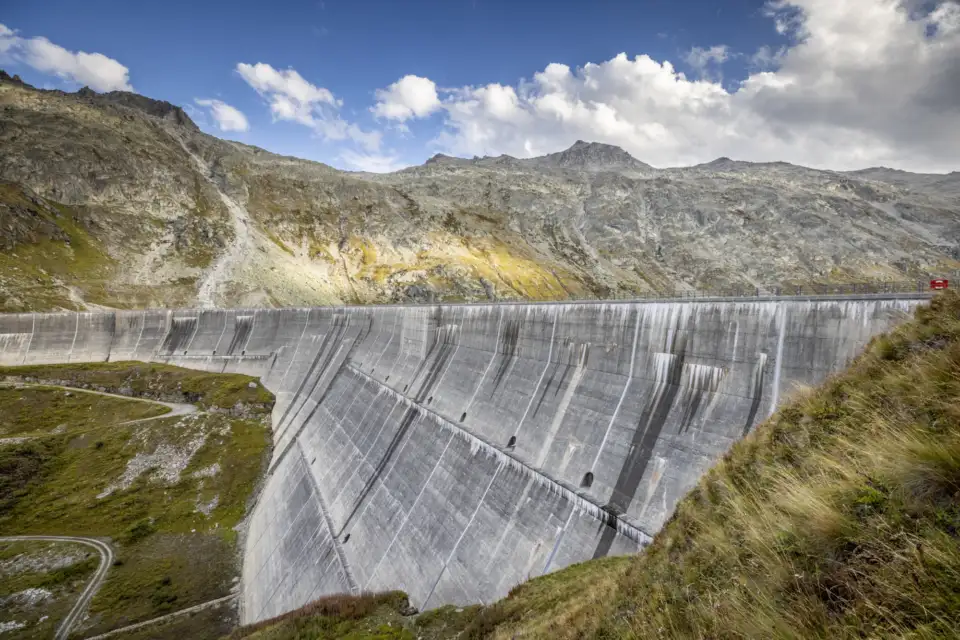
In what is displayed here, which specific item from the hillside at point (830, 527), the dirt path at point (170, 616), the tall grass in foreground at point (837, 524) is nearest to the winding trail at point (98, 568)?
the dirt path at point (170, 616)

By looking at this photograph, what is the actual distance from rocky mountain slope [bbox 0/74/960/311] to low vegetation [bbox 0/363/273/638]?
130 feet

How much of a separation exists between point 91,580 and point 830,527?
45.6 meters

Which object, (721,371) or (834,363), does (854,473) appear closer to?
(834,363)

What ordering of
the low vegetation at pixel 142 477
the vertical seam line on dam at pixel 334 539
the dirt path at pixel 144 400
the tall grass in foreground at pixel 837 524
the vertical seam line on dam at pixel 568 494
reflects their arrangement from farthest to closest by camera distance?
1. the dirt path at pixel 144 400
2. the low vegetation at pixel 142 477
3. the vertical seam line on dam at pixel 334 539
4. the vertical seam line on dam at pixel 568 494
5. the tall grass in foreground at pixel 837 524

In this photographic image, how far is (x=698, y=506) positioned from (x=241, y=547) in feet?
134

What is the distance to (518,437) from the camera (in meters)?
23.6

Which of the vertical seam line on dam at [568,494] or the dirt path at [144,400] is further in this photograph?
the dirt path at [144,400]

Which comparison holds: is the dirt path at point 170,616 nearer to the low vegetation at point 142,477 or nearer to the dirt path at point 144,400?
the low vegetation at point 142,477

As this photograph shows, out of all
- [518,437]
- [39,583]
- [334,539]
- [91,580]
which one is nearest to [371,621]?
[518,437]

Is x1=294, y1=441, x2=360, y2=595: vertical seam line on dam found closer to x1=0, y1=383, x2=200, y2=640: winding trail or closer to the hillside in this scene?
x1=0, y1=383, x2=200, y2=640: winding trail

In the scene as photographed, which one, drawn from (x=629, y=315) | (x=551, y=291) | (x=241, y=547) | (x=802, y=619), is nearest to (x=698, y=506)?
(x=802, y=619)

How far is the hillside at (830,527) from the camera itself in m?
3.46

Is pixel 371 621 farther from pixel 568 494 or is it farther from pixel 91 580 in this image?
pixel 91 580

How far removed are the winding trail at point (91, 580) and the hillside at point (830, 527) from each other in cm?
3520
